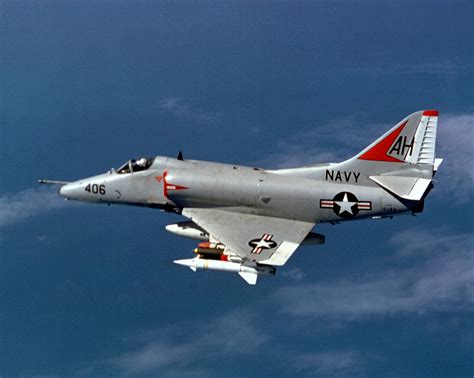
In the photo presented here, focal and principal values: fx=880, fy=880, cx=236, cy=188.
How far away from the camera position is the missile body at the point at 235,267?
34.5 m

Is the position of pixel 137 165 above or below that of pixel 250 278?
above

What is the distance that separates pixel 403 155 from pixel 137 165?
Answer: 38.6 ft

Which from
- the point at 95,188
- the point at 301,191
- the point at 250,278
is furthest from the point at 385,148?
the point at 95,188

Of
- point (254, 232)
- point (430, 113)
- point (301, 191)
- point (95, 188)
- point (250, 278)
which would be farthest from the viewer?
point (95, 188)

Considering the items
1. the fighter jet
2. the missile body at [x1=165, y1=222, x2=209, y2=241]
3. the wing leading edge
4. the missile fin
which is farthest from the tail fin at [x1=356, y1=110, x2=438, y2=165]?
the missile body at [x1=165, y1=222, x2=209, y2=241]

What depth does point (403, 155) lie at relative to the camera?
37875mm

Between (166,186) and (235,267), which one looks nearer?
(235,267)

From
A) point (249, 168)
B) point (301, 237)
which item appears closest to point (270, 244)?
point (301, 237)

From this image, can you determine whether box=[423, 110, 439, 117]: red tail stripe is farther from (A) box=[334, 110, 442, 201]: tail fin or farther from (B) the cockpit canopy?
(B) the cockpit canopy

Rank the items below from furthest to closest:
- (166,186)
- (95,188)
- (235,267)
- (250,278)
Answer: (95,188) → (166,186) → (235,267) → (250,278)

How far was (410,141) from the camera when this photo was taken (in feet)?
124

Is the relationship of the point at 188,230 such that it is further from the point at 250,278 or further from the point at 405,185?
the point at 405,185

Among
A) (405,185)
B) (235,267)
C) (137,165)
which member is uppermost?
(137,165)

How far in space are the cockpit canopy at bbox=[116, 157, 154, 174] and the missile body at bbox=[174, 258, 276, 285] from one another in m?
5.65
